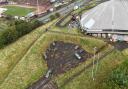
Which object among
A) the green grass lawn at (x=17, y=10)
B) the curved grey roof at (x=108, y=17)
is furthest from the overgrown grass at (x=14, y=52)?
the green grass lawn at (x=17, y=10)

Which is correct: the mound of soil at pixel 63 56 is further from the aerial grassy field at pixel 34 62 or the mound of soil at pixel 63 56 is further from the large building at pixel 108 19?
the large building at pixel 108 19

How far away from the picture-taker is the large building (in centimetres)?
8338

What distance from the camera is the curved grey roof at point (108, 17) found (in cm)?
8396

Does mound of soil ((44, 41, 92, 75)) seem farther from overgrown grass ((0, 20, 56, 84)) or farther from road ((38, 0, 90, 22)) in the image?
road ((38, 0, 90, 22))

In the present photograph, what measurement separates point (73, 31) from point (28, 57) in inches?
678

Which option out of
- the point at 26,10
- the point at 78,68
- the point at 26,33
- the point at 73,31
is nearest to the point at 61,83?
the point at 78,68

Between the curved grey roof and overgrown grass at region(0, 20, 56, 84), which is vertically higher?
the curved grey roof

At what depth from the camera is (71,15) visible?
101 metres

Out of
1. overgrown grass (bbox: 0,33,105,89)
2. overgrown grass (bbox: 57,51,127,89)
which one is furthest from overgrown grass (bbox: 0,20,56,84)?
overgrown grass (bbox: 57,51,127,89)

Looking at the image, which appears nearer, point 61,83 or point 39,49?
point 61,83

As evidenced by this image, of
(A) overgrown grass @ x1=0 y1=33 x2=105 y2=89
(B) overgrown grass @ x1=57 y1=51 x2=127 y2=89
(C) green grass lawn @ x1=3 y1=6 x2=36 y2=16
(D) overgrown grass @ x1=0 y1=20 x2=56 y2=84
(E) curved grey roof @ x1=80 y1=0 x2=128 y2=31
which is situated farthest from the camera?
(C) green grass lawn @ x1=3 y1=6 x2=36 y2=16

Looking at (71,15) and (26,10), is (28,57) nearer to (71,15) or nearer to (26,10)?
(71,15)

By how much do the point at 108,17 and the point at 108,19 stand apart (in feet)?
2.87

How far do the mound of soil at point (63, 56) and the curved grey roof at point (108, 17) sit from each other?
31.1 feet
